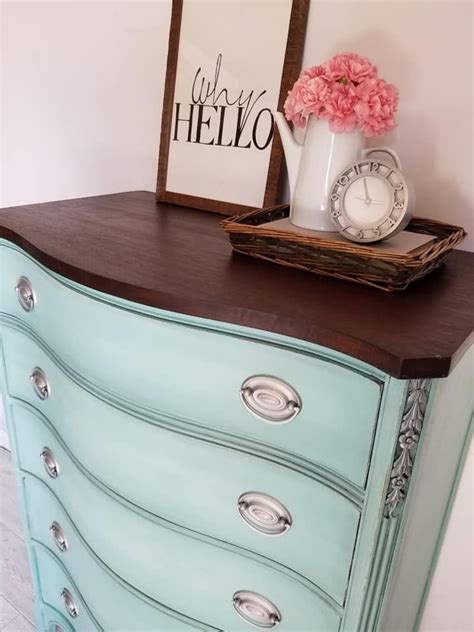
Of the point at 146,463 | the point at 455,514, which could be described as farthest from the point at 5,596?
the point at 455,514

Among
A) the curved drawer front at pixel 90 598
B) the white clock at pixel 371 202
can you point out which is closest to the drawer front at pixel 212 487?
the curved drawer front at pixel 90 598

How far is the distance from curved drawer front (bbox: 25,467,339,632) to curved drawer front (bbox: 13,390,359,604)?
0.04m

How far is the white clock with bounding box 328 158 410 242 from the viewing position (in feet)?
2.53

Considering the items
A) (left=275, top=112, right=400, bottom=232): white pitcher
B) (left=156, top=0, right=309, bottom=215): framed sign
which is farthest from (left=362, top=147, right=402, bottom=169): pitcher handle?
(left=156, top=0, right=309, bottom=215): framed sign

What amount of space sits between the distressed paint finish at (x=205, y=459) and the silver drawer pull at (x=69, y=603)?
17 cm

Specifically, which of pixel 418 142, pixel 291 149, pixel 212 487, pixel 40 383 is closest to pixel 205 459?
pixel 212 487

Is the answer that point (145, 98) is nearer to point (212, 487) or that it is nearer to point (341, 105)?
point (341, 105)

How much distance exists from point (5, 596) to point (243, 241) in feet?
4.53

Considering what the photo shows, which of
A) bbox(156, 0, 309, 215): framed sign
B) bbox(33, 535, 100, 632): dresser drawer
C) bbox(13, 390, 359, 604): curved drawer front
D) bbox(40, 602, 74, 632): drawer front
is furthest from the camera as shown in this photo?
bbox(40, 602, 74, 632): drawer front

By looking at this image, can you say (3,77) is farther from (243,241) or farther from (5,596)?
(5,596)

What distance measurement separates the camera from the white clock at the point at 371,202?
0.77 m

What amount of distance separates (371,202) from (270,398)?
328 mm

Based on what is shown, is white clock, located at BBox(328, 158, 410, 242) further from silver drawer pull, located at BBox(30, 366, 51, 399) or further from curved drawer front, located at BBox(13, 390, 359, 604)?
silver drawer pull, located at BBox(30, 366, 51, 399)

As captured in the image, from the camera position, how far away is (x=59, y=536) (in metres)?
1.17
